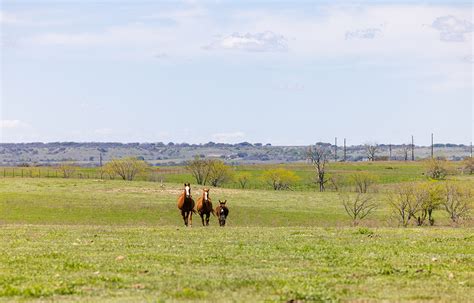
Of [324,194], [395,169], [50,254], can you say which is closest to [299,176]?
[395,169]

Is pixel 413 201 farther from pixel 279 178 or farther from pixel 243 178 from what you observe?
pixel 243 178

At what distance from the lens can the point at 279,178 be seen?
148 m

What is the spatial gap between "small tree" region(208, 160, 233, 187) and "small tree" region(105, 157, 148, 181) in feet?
48.0

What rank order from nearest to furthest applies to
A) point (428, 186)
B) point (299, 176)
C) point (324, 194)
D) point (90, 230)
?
1. point (90, 230)
2. point (428, 186)
3. point (324, 194)
4. point (299, 176)

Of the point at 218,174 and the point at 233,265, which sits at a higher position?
the point at 218,174

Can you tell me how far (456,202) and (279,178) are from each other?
71566mm

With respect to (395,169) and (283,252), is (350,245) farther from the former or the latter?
(395,169)

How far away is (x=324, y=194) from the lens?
11425 cm

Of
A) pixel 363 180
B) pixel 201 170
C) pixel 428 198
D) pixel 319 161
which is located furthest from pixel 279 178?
pixel 428 198

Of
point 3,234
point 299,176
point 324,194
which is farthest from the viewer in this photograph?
point 299,176

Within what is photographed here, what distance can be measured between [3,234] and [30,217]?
43.1m

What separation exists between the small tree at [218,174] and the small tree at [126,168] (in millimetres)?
14641

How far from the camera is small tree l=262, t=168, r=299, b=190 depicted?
148m

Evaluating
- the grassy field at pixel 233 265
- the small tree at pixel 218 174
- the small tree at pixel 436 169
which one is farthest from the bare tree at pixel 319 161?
the grassy field at pixel 233 265
